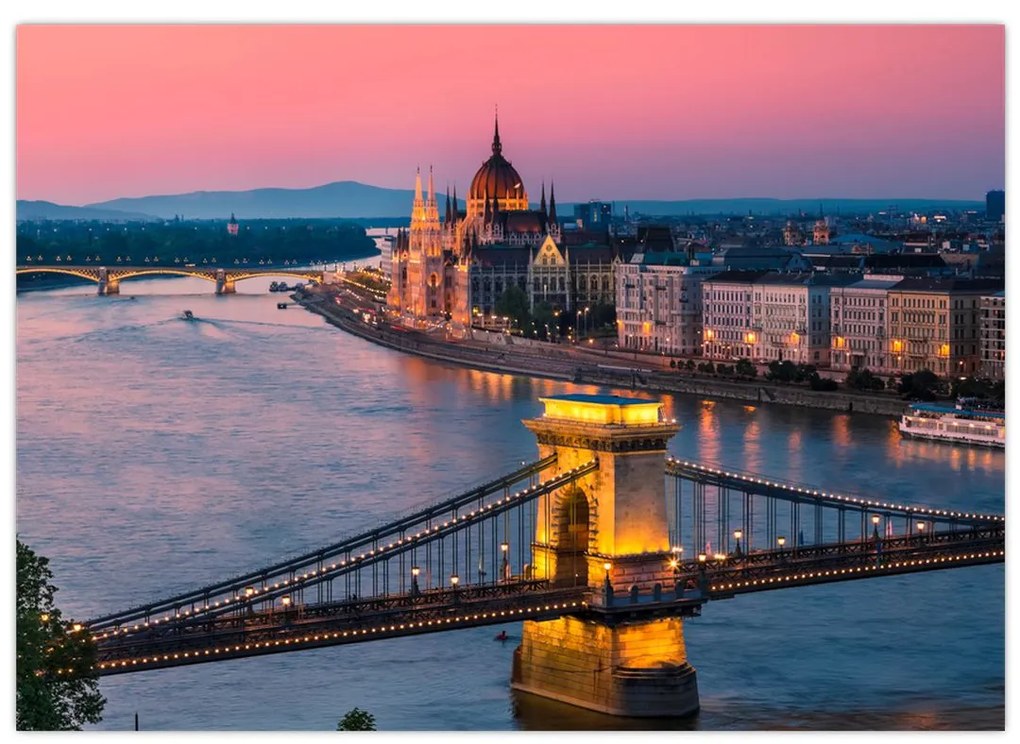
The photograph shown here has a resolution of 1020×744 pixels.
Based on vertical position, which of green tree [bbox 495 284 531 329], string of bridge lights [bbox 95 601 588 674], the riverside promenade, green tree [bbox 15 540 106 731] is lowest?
the riverside promenade

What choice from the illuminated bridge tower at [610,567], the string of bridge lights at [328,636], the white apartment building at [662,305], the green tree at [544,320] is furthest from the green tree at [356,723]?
the green tree at [544,320]

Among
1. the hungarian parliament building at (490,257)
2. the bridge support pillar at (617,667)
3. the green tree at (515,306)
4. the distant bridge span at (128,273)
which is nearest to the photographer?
the bridge support pillar at (617,667)

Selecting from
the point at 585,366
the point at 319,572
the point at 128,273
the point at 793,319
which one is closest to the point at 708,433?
the point at 793,319

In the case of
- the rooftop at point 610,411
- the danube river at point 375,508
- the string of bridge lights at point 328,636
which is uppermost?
the rooftop at point 610,411

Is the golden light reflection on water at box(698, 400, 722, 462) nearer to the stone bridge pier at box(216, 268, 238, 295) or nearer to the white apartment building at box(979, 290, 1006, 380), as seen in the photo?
the white apartment building at box(979, 290, 1006, 380)

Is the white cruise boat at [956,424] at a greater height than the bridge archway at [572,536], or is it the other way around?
the bridge archway at [572,536]

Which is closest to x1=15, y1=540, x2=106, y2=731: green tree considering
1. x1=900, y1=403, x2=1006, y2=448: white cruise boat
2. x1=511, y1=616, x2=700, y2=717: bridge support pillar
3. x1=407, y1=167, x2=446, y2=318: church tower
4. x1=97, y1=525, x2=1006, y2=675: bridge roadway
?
x1=97, y1=525, x2=1006, y2=675: bridge roadway

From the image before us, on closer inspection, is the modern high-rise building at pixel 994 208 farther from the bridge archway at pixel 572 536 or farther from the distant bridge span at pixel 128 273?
the bridge archway at pixel 572 536

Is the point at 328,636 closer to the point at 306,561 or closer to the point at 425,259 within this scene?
the point at 306,561
